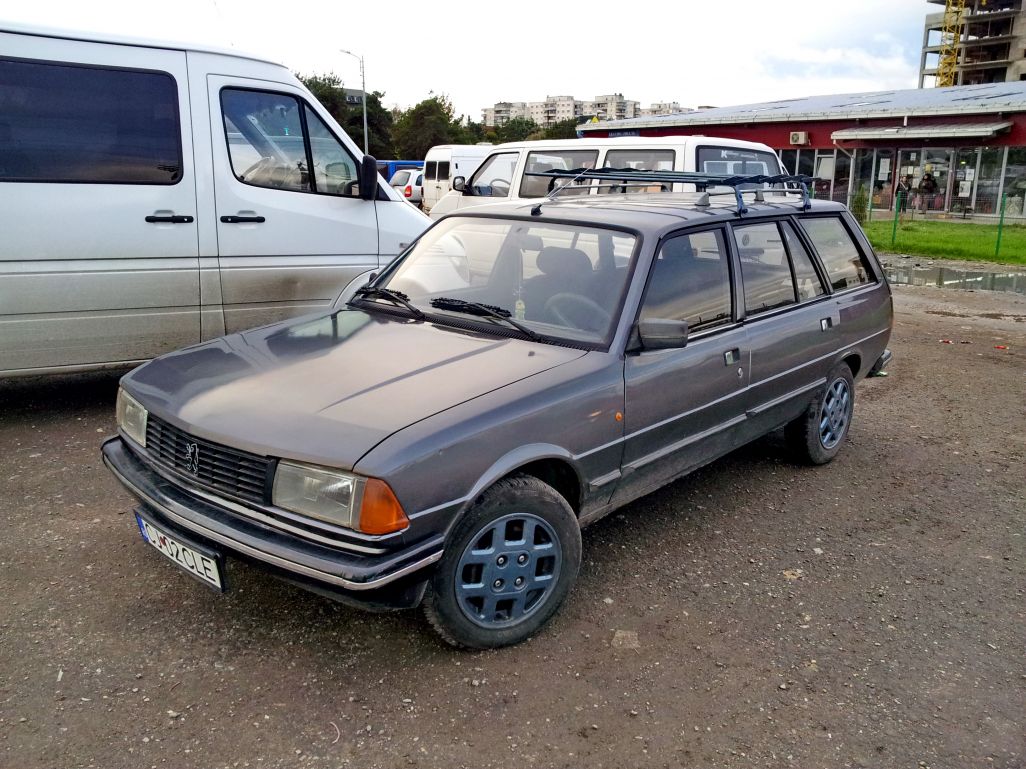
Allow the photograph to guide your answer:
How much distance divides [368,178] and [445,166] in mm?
16176

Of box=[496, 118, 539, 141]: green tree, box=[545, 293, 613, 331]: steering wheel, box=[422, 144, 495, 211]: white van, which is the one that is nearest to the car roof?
box=[545, 293, 613, 331]: steering wheel

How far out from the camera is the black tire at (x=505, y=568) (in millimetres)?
2861

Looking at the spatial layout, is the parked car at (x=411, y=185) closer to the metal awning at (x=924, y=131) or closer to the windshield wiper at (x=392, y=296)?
the metal awning at (x=924, y=131)

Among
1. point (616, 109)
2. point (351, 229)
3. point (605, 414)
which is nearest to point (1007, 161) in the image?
point (351, 229)

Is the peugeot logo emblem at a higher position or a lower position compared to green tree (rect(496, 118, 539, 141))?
lower

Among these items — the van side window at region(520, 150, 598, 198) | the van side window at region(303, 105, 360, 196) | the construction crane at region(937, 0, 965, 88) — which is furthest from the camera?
the construction crane at region(937, 0, 965, 88)

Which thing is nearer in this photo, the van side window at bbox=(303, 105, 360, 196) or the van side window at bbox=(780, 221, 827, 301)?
the van side window at bbox=(780, 221, 827, 301)

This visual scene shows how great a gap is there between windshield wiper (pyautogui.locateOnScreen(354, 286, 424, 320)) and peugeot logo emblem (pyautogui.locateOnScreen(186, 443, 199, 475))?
1272 mm

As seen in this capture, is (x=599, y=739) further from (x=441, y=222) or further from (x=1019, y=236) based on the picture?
(x=1019, y=236)

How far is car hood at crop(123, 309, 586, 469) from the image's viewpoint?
2.79 meters

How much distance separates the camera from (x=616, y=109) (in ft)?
478

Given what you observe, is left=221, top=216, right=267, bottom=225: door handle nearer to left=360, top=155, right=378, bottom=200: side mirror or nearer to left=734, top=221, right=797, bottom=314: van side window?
left=360, top=155, right=378, bottom=200: side mirror

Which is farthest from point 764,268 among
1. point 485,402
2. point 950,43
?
point 950,43

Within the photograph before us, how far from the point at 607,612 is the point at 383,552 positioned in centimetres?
119
